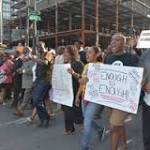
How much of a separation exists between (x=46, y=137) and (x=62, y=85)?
1042mm

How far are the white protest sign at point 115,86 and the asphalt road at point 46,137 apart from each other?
4.07ft

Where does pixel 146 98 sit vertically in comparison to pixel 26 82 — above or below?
above

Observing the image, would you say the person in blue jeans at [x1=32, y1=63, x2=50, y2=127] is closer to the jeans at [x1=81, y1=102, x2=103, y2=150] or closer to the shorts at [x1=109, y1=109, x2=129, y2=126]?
the jeans at [x1=81, y1=102, x2=103, y2=150]

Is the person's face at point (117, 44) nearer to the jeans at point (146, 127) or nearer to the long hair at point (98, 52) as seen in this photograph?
the long hair at point (98, 52)

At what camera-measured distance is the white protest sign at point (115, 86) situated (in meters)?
6.52

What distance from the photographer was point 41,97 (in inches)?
411

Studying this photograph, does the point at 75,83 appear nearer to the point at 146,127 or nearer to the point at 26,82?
the point at 146,127

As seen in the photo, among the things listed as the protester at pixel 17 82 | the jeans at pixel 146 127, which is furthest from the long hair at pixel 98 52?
the protester at pixel 17 82

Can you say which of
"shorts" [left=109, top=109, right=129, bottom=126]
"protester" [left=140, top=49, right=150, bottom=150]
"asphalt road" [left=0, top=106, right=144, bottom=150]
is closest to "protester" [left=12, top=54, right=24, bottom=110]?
"asphalt road" [left=0, top=106, right=144, bottom=150]

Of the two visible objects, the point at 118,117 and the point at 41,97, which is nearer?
the point at 118,117

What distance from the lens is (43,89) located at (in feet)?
34.4

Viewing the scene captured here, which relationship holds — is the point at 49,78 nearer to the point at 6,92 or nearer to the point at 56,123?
the point at 56,123

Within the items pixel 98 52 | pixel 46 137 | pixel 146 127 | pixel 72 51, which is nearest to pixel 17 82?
pixel 46 137

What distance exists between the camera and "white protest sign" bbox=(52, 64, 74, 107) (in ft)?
30.0
